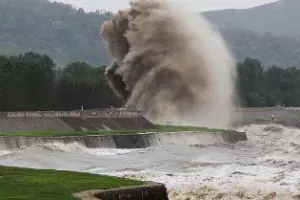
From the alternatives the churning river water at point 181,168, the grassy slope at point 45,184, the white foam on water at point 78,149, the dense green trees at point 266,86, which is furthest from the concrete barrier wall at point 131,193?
the dense green trees at point 266,86

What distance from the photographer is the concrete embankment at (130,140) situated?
43.8m

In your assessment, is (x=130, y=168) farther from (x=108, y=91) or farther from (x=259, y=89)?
(x=259, y=89)

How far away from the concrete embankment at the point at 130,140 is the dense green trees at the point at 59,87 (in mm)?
34939

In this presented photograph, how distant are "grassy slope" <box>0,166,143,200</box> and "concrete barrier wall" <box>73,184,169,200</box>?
469mm

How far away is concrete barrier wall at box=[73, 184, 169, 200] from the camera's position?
15.7 metres

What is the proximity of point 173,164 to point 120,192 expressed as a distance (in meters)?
19.3

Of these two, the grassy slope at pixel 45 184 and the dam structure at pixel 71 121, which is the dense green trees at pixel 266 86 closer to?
the dam structure at pixel 71 121

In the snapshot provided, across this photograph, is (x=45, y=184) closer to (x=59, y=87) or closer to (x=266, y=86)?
(x=59, y=87)

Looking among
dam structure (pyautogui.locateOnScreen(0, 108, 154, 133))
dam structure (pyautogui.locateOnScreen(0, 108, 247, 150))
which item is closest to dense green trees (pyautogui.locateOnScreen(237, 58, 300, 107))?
dam structure (pyautogui.locateOnScreen(0, 108, 154, 133))

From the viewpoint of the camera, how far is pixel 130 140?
5156 cm

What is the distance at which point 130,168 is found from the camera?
3288cm

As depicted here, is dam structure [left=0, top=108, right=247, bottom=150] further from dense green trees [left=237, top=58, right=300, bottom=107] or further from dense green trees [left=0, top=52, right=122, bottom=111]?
dense green trees [left=237, top=58, right=300, bottom=107]

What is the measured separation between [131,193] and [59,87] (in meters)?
85.2

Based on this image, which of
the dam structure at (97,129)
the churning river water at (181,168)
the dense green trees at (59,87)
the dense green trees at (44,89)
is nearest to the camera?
the churning river water at (181,168)
